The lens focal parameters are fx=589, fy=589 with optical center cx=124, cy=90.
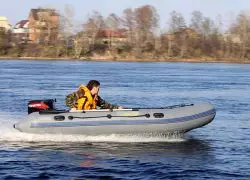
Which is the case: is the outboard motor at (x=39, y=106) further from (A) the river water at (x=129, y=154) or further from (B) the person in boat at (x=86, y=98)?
(A) the river water at (x=129, y=154)

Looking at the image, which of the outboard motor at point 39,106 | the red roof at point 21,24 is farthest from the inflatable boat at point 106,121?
the red roof at point 21,24

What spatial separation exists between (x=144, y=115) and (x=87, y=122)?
4.68 ft

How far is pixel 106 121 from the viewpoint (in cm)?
1448

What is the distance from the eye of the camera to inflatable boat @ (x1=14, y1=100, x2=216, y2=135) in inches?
570

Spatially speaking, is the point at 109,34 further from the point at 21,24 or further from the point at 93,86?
the point at 93,86

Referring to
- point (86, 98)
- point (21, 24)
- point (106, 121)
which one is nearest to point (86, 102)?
point (86, 98)

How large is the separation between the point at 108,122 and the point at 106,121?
0.18 ft

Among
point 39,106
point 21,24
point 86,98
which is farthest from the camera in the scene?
point 21,24

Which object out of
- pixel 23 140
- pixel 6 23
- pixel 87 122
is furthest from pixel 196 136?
pixel 6 23

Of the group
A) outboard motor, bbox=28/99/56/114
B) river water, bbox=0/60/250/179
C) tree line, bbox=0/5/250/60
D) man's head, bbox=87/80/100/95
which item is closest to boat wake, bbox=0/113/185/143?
river water, bbox=0/60/250/179

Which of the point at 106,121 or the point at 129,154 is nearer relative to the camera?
the point at 129,154

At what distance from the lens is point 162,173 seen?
38.3 ft

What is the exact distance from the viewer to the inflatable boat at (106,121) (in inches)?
570

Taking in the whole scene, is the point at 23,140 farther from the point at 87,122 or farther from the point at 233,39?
the point at 233,39
